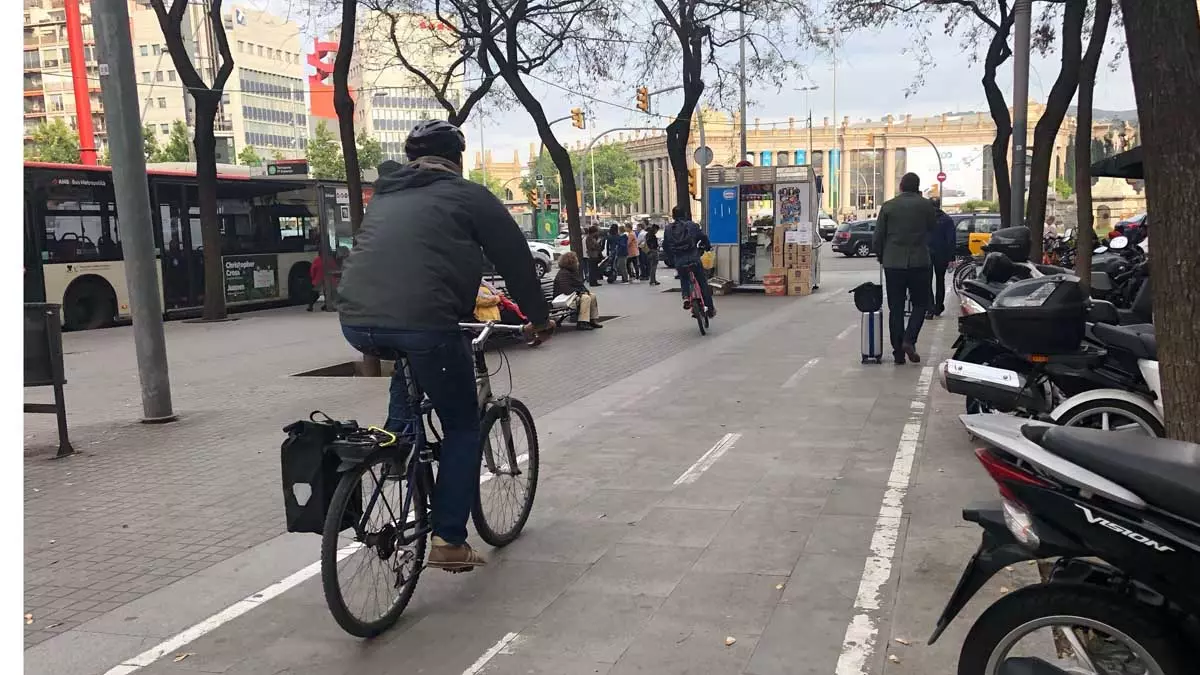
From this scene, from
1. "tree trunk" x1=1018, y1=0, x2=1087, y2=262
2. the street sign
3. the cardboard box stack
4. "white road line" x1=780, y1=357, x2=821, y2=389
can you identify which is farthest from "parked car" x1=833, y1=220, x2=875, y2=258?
"white road line" x1=780, y1=357, x2=821, y2=389

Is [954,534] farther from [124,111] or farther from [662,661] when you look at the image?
[124,111]

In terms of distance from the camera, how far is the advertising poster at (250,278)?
21172 mm

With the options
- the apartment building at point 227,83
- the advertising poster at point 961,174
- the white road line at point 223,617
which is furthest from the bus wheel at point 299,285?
the advertising poster at point 961,174

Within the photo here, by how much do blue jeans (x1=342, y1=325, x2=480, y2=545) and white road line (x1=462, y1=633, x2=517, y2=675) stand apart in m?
0.50

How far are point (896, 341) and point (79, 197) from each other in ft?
49.5

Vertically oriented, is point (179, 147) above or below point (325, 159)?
above

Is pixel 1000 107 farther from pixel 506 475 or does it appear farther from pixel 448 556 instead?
pixel 448 556

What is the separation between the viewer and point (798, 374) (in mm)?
9961

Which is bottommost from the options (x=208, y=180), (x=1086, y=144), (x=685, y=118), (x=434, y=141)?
(x=434, y=141)

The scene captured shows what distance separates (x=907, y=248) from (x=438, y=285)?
7.29m

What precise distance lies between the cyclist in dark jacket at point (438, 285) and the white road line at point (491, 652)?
0.44 m

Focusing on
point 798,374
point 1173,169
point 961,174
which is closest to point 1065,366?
point 1173,169

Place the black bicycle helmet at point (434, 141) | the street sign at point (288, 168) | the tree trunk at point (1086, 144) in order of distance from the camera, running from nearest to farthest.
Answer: the black bicycle helmet at point (434, 141), the tree trunk at point (1086, 144), the street sign at point (288, 168)

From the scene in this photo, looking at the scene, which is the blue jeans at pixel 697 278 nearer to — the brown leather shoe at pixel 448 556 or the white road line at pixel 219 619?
the white road line at pixel 219 619
